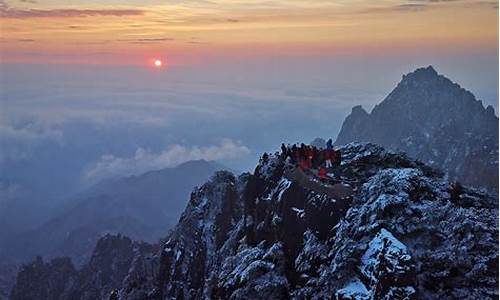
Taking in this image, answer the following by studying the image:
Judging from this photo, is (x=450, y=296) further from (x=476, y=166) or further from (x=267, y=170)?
(x=476, y=166)

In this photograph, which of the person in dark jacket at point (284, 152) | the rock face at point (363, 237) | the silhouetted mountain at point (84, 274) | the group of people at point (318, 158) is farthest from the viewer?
the silhouetted mountain at point (84, 274)

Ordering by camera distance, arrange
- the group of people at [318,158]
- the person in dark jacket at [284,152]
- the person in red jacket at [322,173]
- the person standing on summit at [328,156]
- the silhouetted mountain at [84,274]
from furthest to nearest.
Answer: the silhouetted mountain at [84,274] < the person in dark jacket at [284,152] < the person standing on summit at [328,156] < the group of people at [318,158] < the person in red jacket at [322,173]

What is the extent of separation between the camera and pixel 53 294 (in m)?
171

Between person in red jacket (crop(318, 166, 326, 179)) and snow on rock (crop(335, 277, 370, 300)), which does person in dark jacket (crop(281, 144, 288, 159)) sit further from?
snow on rock (crop(335, 277, 370, 300))

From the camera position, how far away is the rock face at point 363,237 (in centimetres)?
3297

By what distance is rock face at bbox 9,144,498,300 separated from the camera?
3297 centimetres

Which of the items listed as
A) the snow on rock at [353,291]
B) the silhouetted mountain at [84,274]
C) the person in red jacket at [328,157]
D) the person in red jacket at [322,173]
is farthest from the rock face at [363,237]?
the silhouetted mountain at [84,274]

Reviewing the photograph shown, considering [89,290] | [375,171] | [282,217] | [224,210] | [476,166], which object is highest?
[375,171]

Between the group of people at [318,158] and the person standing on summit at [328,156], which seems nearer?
the group of people at [318,158]

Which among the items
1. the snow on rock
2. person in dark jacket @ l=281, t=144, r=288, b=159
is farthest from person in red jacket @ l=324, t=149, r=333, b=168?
the snow on rock

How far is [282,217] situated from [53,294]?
142704mm

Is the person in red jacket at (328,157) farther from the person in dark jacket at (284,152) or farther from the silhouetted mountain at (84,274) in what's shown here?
the silhouetted mountain at (84,274)

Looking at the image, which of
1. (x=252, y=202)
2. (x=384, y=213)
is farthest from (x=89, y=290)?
(x=384, y=213)

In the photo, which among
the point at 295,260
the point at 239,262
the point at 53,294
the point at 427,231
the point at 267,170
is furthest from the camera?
the point at 53,294
